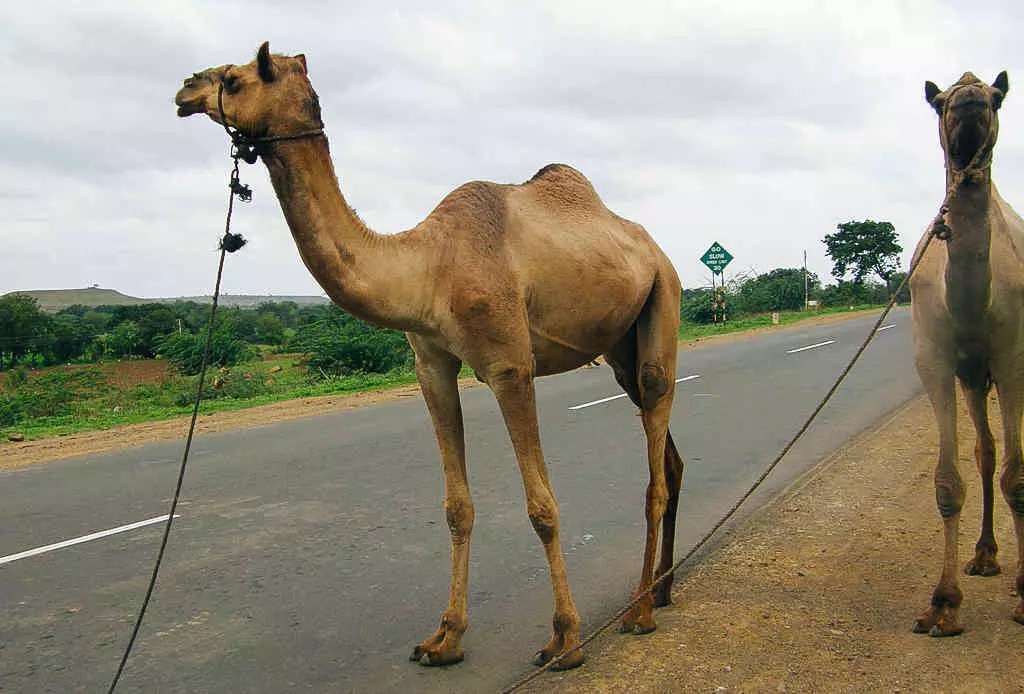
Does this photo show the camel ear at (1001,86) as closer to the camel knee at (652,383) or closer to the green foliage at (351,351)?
the camel knee at (652,383)

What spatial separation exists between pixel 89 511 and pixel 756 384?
1132 centimetres

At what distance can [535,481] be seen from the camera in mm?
3863

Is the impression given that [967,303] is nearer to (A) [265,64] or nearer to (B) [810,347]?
(A) [265,64]

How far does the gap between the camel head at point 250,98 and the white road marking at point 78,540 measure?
402 centimetres

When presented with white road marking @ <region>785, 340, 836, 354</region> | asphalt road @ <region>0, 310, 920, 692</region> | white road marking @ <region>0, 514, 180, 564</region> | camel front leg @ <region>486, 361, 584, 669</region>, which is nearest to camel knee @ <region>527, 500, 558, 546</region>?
camel front leg @ <region>486, 361, 584, 669</region>

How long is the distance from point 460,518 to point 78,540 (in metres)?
3.64

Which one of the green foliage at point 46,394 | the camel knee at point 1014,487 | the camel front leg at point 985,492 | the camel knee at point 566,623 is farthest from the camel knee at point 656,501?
the green foliage at point 46,394

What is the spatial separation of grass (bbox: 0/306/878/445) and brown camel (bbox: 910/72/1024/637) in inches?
390

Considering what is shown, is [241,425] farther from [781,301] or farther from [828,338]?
[781,301]

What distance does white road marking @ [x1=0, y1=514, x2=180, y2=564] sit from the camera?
5.83 meters

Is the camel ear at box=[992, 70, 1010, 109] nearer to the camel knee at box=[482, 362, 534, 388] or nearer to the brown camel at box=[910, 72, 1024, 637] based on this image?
the brown camel at box=[910, 72, 1024, 637]

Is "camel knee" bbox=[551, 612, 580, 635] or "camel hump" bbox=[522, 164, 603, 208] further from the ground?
"camel hump" bbox=[522, 164, 603, 208]

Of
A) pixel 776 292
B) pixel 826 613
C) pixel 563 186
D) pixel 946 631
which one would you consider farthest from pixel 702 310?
pixel 946 631

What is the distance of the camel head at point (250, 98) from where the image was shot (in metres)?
3.30
